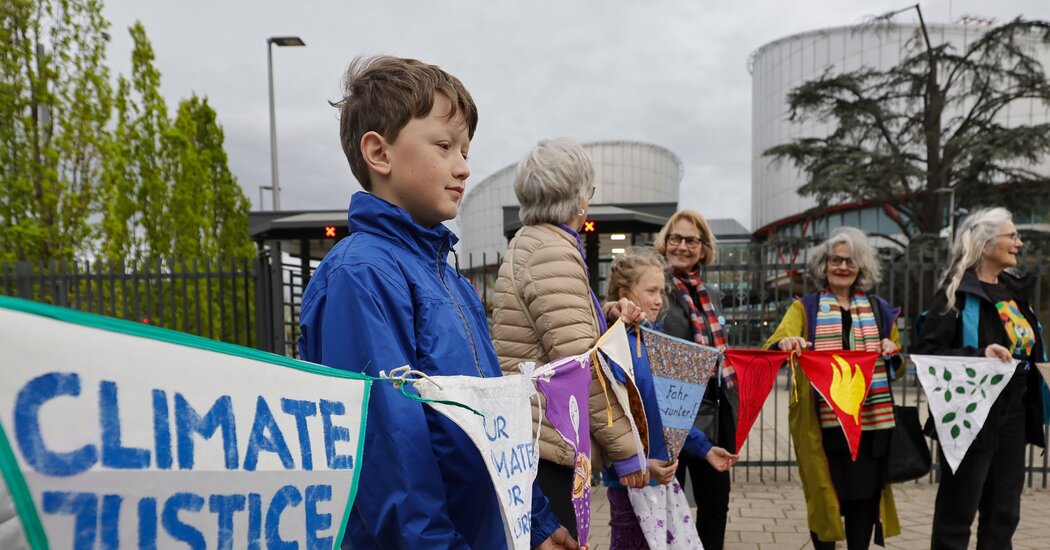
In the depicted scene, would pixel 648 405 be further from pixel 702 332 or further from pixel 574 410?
pixel 702 332

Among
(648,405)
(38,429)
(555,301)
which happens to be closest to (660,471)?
(648,405)

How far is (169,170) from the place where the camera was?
18.0 metres

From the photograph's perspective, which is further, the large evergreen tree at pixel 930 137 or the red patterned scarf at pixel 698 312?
the large evergreen tree at pixel 930 137

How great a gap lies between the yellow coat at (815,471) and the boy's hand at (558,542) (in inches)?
91.9

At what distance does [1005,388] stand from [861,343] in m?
0.72

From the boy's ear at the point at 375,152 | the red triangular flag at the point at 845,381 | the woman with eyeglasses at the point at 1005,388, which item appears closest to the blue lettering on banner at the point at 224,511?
the boy's ear at the point at 375,152

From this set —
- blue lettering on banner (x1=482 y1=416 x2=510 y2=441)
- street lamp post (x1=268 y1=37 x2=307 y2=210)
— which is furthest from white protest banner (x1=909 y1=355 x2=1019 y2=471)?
street lamp post (x1=268 y1=37 x2=307 y2=210)

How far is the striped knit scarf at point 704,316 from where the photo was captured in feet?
11.2

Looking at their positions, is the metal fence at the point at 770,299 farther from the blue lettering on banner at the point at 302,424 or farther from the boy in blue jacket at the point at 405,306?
the blue lettering on banner at the point at 302,424

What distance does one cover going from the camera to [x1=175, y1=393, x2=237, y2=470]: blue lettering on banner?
847 mm

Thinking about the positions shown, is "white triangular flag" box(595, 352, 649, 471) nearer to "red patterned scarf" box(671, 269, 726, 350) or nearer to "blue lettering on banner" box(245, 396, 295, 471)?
"red patterned scarf" box(671, 269, 726, 350)

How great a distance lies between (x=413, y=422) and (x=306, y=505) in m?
0.25

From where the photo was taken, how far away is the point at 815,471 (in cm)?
362

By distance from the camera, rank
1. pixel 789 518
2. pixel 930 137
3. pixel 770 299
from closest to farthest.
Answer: pixel 789 518 → pixel 770 299 → pixel 930 137
